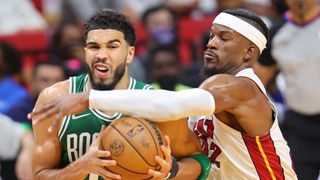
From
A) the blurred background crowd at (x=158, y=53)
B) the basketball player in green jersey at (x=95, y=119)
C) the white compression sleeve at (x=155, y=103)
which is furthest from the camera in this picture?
the blurred background crowd at (x=158, y=53)

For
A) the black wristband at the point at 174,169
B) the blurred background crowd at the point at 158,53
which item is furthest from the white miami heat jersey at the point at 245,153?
the blurred background crowd at the point at 158,53

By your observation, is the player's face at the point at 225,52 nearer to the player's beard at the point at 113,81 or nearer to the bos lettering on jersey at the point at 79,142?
the player's beard at the point at 113,81

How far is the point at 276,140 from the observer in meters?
5.88

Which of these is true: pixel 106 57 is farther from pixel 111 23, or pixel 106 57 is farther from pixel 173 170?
pixel 173 170

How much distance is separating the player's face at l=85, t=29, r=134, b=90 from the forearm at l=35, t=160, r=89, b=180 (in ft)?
1.66

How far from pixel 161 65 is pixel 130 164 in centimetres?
415

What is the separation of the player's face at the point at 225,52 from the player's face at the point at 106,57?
0.54 meters

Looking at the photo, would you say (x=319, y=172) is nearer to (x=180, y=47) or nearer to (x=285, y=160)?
(x=285, y=160)

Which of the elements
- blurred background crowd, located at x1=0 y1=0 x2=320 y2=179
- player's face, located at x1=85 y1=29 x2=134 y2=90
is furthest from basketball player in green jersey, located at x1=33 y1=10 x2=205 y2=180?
blurred background crowd, located at x1=0 y1=0 x2=320 y2=179

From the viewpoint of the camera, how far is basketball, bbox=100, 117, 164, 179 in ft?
17.1

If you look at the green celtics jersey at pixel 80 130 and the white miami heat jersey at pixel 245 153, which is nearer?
the green celtics jersey at pixel 80 130

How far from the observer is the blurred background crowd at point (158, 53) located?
26.4 ft

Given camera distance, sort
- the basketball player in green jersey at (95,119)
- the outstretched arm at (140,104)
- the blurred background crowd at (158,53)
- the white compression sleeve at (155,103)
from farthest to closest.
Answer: the blurred background crowd at (158,53), the basketball player in green jersey at (95,119), the white compression sleeve at (155,103), the outstretched arm at (140,104)

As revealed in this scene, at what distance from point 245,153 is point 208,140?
27 cm
